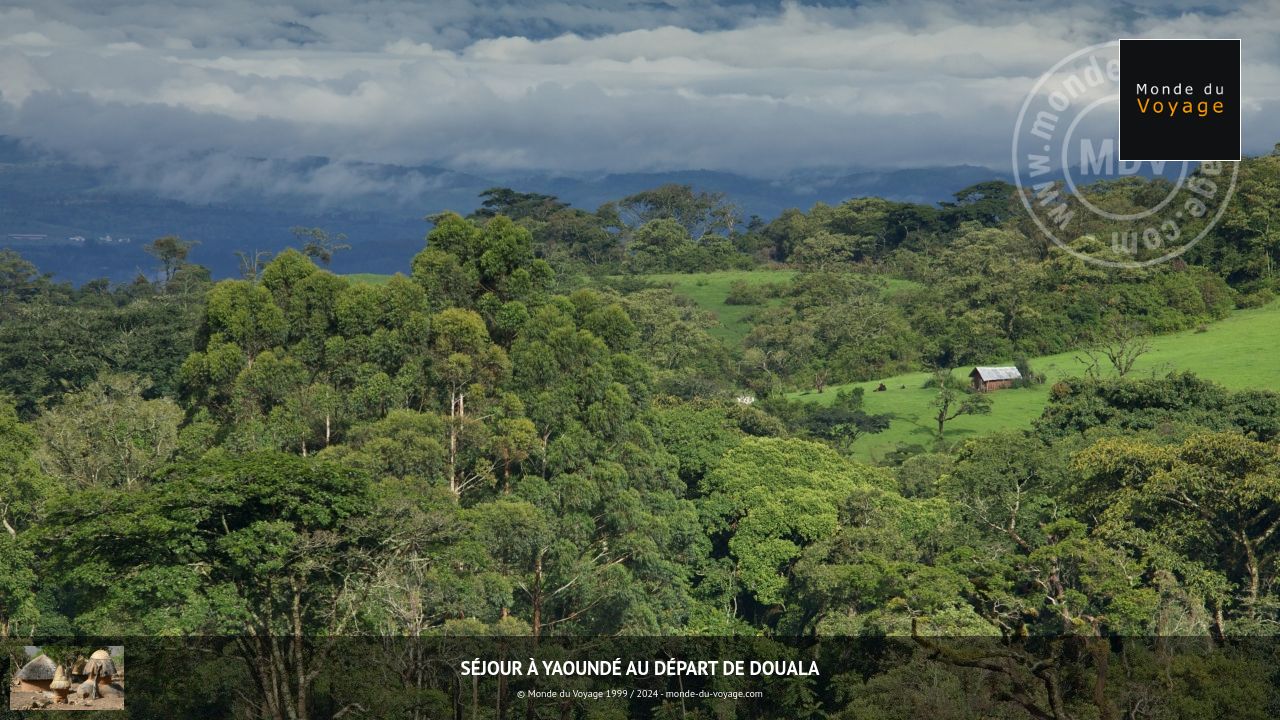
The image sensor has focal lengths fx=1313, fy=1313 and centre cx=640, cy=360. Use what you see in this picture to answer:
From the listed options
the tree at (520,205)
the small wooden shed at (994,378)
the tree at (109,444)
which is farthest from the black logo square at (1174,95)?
the tree at (520,205)

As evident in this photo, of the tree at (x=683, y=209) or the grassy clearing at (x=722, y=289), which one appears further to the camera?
the tree at (x=683, y=209)

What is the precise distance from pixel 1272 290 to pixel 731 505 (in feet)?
143

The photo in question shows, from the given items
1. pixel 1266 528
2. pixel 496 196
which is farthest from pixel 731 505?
pixel 496 196

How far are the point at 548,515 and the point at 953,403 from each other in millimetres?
29050

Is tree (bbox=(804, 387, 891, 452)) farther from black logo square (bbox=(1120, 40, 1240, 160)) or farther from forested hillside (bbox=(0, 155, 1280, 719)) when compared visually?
black logo square (bbox=(1120, 40, 1240, 160))

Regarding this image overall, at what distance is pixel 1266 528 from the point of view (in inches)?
1220

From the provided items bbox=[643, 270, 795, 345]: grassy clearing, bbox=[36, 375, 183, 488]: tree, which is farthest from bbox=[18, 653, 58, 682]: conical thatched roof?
bbox=[643, 270, 795, 345]: grassy clearing

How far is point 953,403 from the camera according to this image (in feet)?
178

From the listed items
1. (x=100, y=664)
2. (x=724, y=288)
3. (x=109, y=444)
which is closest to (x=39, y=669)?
(x=100, y=664)

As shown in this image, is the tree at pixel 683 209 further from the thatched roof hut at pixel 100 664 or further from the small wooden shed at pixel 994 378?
the thatched roof hut at pixel 100 664

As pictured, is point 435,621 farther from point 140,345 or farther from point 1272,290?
point 1272,290

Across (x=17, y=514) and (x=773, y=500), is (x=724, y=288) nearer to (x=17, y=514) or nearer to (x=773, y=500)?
(x=773, y=500)

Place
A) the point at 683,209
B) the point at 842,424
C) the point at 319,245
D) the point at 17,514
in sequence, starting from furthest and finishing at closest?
the point at 683,209 < the point at 319,245 < the point at 842,424 < the point at 17,514

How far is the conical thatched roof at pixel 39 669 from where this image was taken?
2050 cm
